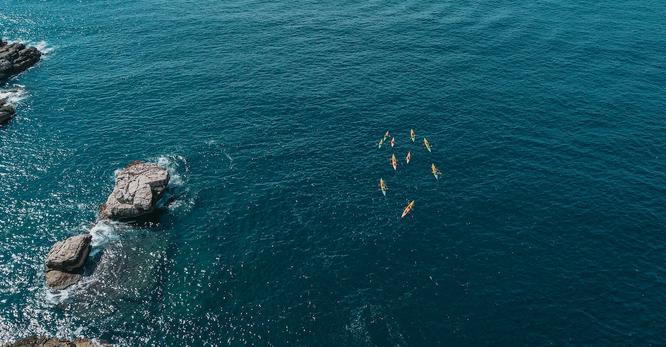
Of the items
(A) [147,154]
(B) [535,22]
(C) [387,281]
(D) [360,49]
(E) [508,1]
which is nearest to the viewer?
(C) [387,281]

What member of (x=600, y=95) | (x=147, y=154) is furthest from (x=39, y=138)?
(x=600, y=95)

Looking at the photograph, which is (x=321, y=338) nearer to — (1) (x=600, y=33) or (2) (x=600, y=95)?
(2) (x=600, y=95)

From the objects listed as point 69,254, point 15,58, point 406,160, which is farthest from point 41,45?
point 406,160

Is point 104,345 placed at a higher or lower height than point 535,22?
lower

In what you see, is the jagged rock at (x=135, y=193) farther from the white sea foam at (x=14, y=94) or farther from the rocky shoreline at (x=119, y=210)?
the white sea foam at (x=14, y=94)

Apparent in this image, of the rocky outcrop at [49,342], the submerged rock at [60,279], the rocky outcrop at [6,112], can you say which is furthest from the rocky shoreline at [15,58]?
the rocky outcrop at [49,342]
